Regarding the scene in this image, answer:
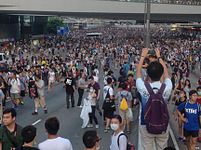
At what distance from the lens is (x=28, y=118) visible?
16641 millimetres

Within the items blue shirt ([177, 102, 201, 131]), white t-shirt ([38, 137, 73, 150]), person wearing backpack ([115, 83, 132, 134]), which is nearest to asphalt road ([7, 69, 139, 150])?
person wearing backpack ([115, 83, 132, 134])

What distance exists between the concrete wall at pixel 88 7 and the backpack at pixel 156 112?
52559mm

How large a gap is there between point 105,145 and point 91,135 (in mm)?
6674

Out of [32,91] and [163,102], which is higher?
[163,102]

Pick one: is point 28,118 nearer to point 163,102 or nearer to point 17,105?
point 17,105

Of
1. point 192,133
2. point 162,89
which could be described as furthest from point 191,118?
point 162,89

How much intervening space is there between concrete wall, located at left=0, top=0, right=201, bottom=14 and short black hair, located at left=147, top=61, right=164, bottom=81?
2066 inches

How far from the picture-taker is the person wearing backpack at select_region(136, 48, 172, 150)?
6.13 meters

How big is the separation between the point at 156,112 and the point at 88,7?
54.2m

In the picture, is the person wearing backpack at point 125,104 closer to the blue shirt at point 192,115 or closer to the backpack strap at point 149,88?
the blue shirt at point 192,115

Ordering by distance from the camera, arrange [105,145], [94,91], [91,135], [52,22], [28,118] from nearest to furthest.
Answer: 1. [91,135]
2. [105,145]
3. [94,91]
4. [28,118]
5. [52,22]

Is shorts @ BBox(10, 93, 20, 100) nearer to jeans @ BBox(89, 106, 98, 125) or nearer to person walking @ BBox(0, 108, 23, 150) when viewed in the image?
jeans @ BBox(89, 106, 98, 125)

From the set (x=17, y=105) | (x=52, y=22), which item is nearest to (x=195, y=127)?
(x=17, y=105)

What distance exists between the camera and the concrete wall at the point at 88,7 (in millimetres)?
57500
